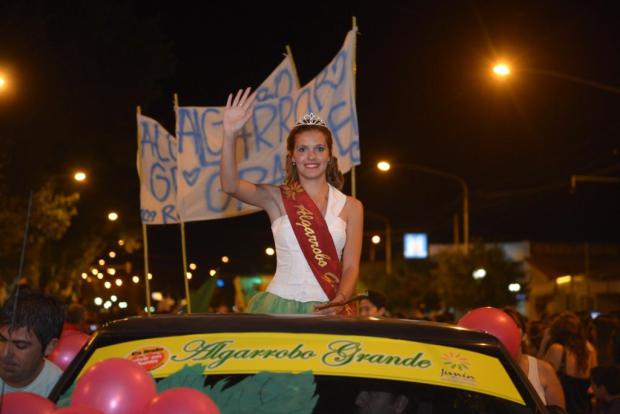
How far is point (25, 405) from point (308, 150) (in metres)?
3.11

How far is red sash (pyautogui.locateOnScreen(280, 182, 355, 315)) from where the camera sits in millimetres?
5957

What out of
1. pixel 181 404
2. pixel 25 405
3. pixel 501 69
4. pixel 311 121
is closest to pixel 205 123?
pixel 311 121

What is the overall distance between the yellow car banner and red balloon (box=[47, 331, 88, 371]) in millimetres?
1995

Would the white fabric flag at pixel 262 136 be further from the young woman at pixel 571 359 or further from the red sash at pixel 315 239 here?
the young woman at pixel 571 359

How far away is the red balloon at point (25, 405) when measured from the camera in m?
3.15

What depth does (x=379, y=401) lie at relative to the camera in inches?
163

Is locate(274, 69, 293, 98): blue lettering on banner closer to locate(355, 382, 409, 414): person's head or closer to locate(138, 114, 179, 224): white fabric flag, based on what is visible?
locate(138, 114, 179, 224): white fabric flag

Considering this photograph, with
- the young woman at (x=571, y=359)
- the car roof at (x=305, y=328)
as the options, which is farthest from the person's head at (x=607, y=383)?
the car roof at (x=305, y=328)

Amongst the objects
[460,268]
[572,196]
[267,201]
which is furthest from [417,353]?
[572,196]

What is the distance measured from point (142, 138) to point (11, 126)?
18390 millimetres

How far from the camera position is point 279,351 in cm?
384

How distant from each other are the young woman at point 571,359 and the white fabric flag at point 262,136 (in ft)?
13.0

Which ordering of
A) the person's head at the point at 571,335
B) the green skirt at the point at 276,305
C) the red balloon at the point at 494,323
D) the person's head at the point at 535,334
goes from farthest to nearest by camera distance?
the person's head at the point at 535,334
the person's head at the point at 571,335
the green skirt at the point at 276,305
the red balloon at the point at 494,323

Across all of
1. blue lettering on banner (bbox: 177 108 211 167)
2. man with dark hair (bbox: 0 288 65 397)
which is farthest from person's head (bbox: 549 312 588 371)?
man with dark hair (bbox: 0 288 65 397)
